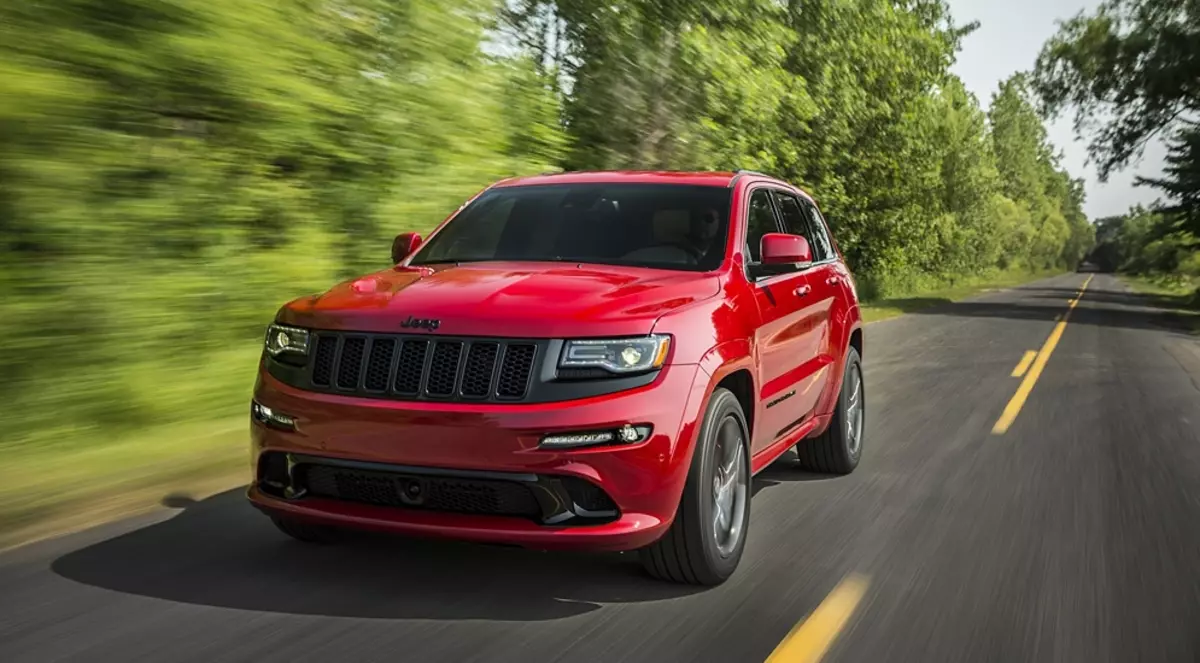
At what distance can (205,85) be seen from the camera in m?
8.05

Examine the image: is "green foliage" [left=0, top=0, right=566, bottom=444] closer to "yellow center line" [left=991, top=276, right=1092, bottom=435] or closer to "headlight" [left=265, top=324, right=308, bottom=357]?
"headlight" [left=265, top=324, right=308, bottom=357]

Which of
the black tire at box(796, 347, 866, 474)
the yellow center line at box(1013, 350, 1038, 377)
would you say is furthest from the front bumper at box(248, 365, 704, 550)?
the yellow center line at box(1013, 350, 1038, 377)

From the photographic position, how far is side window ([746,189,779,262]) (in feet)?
19.0

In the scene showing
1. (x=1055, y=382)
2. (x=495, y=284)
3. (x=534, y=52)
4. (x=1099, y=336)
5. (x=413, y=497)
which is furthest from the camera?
(x=1099, y=336)

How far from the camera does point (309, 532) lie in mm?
5035

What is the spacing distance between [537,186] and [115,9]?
10.8 feet

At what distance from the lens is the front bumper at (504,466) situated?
4078 mm

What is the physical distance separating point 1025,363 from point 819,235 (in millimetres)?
9532

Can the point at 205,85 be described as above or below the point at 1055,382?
above

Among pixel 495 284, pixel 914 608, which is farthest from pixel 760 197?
pixel 914 608

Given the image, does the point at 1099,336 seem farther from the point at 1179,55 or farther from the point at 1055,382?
the point at 1179,55

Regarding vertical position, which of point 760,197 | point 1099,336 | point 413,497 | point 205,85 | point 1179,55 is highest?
point 1179,55

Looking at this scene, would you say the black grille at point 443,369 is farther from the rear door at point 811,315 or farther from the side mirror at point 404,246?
the rear door at point 811,315

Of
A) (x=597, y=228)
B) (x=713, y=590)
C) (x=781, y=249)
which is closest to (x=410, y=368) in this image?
(x=713, y=590)
